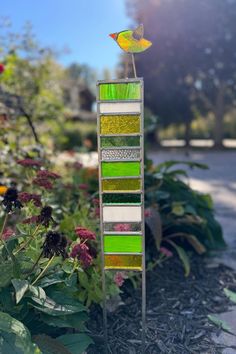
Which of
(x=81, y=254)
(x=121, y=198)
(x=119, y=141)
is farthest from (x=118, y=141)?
(x=81, y=254)

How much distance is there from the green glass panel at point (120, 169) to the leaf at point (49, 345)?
708 mm

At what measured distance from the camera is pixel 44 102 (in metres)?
5.65

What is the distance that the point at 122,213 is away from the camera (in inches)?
66.6

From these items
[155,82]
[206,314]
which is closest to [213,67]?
[155,82]

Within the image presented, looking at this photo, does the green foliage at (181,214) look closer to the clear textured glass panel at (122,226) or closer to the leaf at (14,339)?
the clear textured glass panel at (122,226)

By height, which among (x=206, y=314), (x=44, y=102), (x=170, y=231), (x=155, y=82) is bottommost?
(x=206, y=314)

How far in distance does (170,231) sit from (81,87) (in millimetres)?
29281

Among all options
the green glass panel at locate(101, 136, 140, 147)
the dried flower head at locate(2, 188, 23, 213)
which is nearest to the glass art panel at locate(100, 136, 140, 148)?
the green glass panel at locate(101, 136, 140, 147)

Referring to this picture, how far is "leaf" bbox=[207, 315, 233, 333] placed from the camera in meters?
1.94

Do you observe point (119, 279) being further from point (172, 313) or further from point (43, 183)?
point (43, 183)

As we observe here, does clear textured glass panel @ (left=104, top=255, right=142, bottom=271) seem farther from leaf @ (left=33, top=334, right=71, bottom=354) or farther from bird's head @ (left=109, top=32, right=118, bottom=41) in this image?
bird's head @ (left=109, top=32, right=118, bottom=41)

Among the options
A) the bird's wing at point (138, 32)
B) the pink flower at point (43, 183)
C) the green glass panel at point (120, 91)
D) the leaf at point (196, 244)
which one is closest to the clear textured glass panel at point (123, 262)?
the pink flower at point (43, 183)

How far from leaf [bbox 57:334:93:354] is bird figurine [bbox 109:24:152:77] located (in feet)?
3.90

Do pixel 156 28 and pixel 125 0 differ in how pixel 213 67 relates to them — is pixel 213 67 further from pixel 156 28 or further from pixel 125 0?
pixel 125 0
